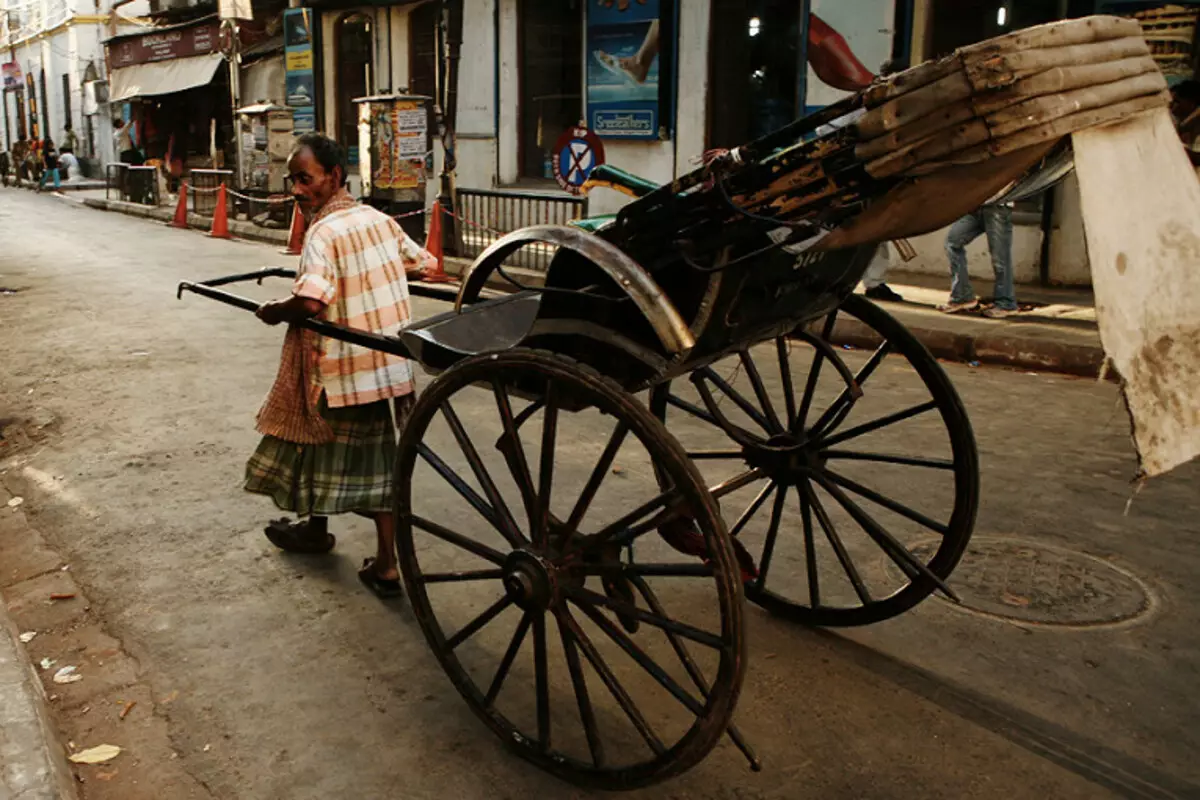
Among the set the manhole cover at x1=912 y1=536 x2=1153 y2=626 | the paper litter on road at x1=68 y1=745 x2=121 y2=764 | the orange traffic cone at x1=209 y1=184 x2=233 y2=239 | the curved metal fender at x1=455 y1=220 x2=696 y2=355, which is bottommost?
the paper litter on road at x1=68 y1=745 x2=121 y2=764

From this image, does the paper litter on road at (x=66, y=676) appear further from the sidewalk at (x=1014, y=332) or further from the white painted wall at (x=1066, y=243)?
the white painted wall at (x=1066, y=243)

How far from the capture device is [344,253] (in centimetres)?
390

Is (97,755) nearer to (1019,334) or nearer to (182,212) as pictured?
(1019,334)

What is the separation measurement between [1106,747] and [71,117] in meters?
42.0

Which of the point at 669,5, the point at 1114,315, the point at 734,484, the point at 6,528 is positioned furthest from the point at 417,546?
the point at 669,5

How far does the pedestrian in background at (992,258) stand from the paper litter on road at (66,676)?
7.54 m

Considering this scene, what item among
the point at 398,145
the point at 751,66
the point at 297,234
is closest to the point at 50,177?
the point at 398,145

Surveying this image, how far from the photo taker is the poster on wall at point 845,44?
11734mm

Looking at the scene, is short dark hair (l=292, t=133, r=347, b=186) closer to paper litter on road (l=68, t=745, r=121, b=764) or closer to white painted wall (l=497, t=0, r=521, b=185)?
paper litter on road (l=68, t=745, r=121, b=764)

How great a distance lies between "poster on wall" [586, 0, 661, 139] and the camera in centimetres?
1432

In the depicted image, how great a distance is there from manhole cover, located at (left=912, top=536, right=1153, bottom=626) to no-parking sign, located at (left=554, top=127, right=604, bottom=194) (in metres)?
8.27

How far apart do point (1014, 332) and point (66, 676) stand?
715 centimetres

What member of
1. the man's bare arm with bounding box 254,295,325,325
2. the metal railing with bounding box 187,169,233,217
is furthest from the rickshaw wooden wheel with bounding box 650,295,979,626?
the metal railing with bounding box 187,169,233,217

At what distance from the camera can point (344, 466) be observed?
13.7ft
